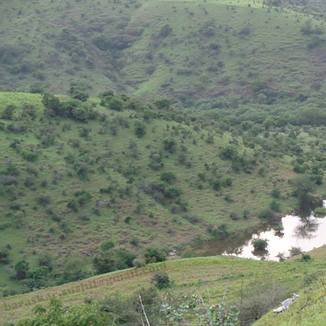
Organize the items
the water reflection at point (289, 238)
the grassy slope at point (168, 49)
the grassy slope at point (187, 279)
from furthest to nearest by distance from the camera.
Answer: the grassy slope at point (168, 49), the water reflection at point (289, 238), the grassy slope at point (187, 279)

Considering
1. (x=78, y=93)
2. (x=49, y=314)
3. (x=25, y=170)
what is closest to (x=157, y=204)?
(x=25, y=170)

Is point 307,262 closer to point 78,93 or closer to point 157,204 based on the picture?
point 157,204

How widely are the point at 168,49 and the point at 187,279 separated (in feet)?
313

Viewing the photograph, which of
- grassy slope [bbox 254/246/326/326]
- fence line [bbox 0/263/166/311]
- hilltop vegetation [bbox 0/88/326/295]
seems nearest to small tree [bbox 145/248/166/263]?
hilltop vegetation [bbox 0/88/326/295]

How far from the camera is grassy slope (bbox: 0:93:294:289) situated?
2371 inches

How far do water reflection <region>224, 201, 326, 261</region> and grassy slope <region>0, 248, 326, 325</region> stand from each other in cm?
1325

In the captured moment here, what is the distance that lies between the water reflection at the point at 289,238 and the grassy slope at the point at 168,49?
173ft

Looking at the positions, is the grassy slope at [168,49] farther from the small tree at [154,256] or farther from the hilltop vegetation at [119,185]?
the small tree at [154,256]

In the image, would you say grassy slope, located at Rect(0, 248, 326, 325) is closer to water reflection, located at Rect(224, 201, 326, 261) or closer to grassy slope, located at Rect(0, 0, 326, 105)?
water reflection, located at Rect(224, 201, 326, 261)

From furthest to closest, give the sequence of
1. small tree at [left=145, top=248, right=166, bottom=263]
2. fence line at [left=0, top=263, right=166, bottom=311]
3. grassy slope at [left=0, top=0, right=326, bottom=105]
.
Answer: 1. grassy slope at [left=0, top=0, right=326, bottom=105]
2. small tree at [left=145, top=248, right=166, bottom=263]
3. fence line at [left=0, top=263, right=166, bottom=311]

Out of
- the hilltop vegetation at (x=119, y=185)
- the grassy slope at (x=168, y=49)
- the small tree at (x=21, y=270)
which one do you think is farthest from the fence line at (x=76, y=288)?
the grassy slope at (x=168, y=49)

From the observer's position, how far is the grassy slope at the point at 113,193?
60.2 metres

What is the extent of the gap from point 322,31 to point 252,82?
67.5 feet

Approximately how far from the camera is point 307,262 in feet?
156
